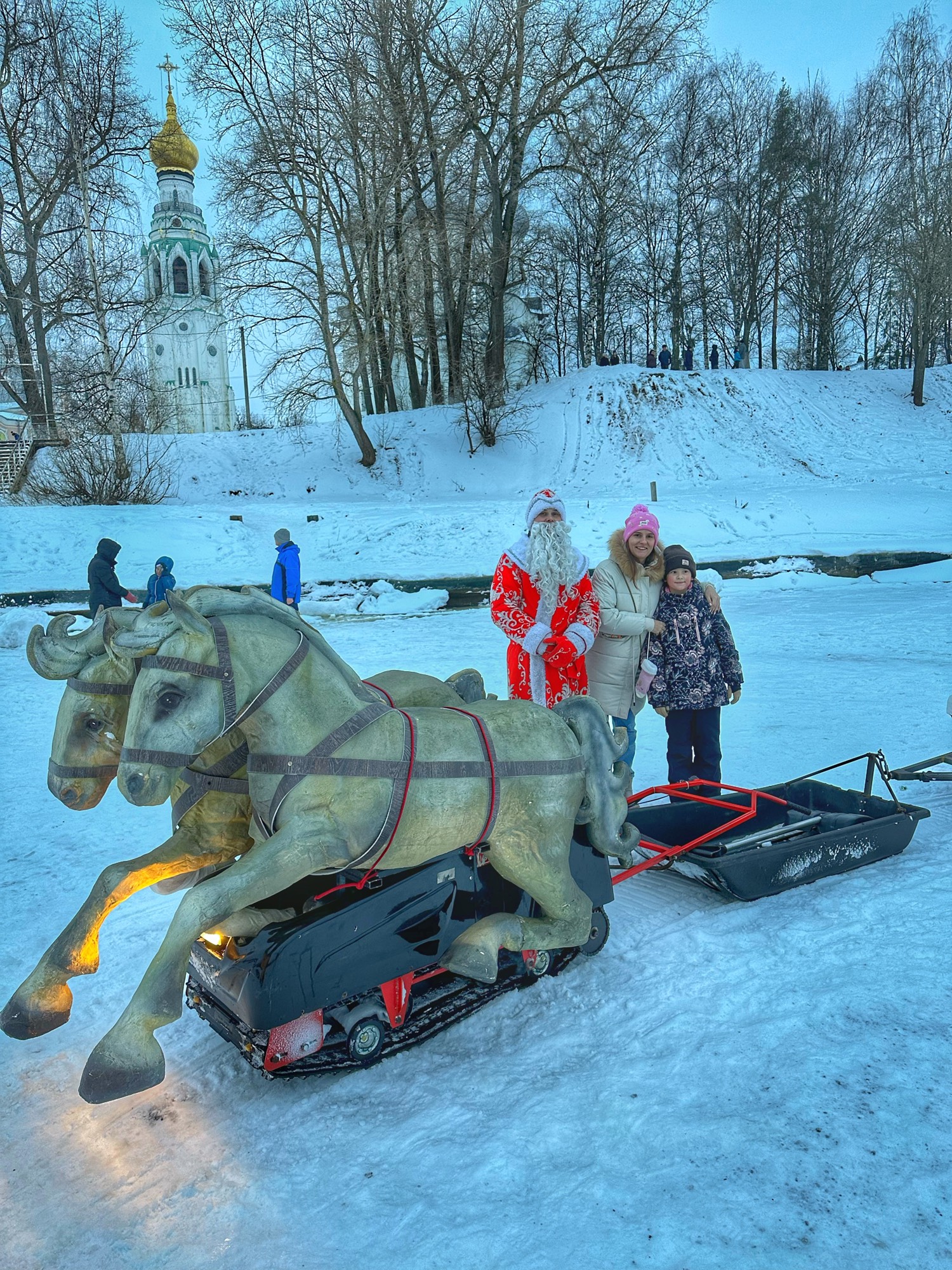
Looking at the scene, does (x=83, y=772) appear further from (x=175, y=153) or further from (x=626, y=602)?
(x=175, y=153)

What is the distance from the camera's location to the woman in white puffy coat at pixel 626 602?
4406mm

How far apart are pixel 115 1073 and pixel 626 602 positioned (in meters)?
3.18

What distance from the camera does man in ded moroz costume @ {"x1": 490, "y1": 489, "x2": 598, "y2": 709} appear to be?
4.05 meters

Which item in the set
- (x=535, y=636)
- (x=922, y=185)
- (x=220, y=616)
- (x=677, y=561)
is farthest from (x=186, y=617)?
(x=922, y=185)

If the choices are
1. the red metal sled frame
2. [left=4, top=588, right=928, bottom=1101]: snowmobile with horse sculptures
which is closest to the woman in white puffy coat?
the red metal sled frame

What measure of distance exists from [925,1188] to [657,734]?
4423 mm

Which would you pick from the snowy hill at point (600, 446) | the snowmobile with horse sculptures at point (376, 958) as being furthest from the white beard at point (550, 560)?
the snowy hill at point (600, 446)

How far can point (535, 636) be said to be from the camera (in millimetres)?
4023

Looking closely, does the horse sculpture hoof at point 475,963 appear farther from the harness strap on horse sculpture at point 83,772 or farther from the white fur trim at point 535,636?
the white fur trim at point 535,636

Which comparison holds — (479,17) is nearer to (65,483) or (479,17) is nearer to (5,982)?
(65,483)

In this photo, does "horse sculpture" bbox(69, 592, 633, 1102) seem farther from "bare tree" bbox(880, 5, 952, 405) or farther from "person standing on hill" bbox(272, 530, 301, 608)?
"bare tree" bbox(880, 5, 952, 405)

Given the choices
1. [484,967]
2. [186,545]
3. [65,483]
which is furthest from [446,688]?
[65,483]

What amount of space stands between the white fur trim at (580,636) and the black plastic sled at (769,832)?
0.72 meters

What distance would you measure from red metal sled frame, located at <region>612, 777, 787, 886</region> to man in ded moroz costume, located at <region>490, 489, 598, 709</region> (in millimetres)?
635
